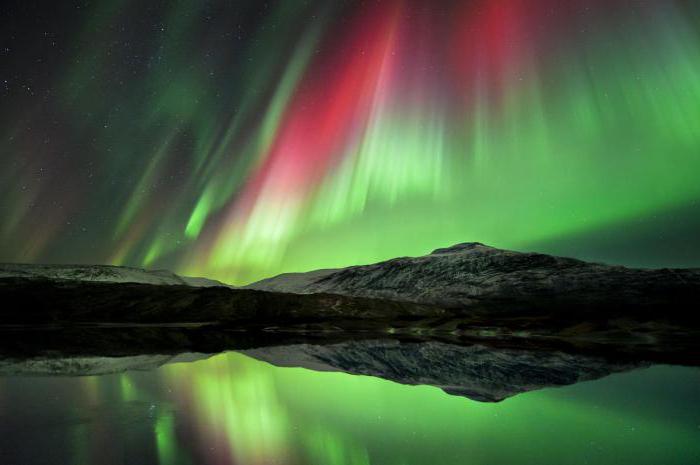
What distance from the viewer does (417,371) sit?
32.7 meters

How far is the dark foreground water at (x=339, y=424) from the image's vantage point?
525 inches

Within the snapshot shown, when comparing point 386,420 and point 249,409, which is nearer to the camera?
point 386,420

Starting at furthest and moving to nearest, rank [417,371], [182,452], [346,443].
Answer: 1. [417,371]
2. [346,443]
3. [182,452]

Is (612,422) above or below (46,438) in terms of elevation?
below

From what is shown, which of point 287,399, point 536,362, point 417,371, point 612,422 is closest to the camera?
point 612,422

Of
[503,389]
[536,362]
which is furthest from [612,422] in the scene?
[536,362]

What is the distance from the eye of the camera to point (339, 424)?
17.5m

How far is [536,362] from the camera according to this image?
1540 inches

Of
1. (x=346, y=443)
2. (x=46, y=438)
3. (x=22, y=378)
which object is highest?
(x=22, y=378)

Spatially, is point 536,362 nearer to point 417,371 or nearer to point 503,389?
point 417,371

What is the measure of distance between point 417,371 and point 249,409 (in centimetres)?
1493

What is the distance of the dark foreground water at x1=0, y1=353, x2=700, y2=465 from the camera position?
43.7 feet

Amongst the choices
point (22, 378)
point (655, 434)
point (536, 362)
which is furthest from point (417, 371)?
point (22, 378)

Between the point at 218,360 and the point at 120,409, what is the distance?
24.9m
